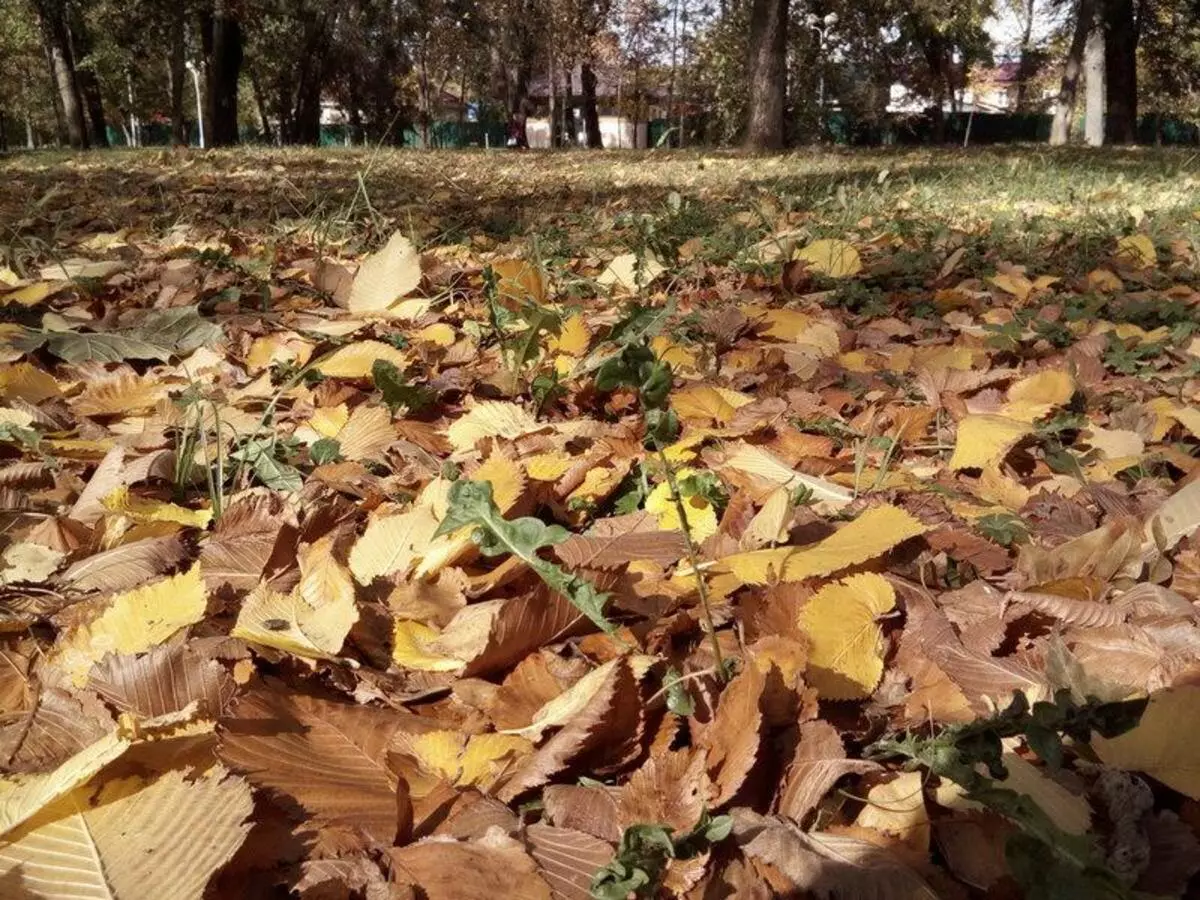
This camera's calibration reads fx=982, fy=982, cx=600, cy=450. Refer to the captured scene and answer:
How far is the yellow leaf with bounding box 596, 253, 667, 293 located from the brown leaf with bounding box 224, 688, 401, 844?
1822 mm

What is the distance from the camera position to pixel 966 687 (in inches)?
35.6

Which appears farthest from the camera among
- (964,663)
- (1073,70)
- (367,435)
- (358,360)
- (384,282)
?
(1073,70)

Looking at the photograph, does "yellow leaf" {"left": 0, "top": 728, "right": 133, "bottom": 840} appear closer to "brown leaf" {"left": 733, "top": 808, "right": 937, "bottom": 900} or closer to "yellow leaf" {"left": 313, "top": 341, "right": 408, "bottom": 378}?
"brown leaf" {"left": 733, "top": 808, "right": 937, "bottom": 900}

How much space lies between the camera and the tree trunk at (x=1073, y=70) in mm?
19625

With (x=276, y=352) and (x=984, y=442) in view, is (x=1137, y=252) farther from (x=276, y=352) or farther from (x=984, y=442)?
(x=276, y=352)

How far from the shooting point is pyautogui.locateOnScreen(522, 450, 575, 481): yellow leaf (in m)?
1.33

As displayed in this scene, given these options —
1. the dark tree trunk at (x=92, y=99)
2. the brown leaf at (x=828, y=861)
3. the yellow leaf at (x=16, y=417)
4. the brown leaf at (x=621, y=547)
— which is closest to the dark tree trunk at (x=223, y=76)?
the dark tree trunk at (x=92, y=99)

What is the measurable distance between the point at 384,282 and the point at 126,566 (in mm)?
1332

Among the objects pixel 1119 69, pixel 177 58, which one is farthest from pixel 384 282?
pixel 177 58

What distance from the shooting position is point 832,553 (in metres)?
1.05

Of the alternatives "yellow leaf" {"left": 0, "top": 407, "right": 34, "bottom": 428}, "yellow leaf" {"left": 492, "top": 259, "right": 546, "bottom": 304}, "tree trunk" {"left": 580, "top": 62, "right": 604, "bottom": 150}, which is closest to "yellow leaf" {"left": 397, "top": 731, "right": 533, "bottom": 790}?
"yellow leaf" {"left": 0, "top": 407, "right": 34, "bottom": 428}

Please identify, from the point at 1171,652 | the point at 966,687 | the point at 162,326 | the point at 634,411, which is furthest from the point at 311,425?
the point at 1171,652

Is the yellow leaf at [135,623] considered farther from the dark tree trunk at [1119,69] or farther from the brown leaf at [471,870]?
the dark tree trunk at [1119,69]

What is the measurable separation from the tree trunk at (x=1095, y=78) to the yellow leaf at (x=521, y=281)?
19.1 metres
